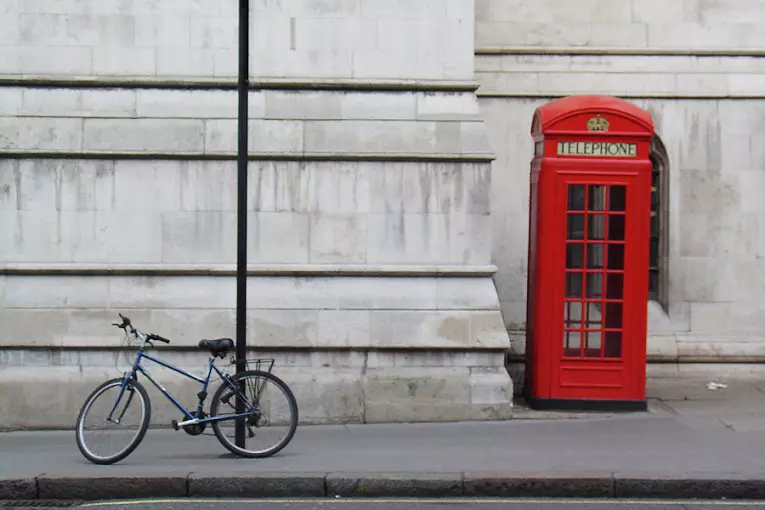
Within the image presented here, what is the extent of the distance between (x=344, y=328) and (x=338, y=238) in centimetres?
85

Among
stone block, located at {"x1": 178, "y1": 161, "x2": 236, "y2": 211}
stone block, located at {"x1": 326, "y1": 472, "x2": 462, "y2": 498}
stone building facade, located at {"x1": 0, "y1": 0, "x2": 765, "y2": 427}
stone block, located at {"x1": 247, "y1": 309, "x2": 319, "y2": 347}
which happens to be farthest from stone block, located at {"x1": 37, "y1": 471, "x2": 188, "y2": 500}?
stone block, located at {"x1": 178, "y1": 161, "x2": 236, "y2": 211}

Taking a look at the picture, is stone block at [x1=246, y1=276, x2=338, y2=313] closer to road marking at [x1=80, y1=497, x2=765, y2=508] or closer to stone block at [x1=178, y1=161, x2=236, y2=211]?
stone block at [x1=178, y1=161, x2=236, y2=211]

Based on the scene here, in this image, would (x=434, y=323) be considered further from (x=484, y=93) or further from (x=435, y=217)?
(x=484, y=93)

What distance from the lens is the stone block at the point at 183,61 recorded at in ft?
32.8

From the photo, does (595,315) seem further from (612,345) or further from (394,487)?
(394,487)

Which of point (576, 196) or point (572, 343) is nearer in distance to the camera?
point (576, 196)

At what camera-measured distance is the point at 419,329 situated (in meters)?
9.95

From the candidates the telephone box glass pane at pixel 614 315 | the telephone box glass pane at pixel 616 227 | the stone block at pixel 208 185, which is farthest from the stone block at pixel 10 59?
the telephone box glass pane at pixel 614 315

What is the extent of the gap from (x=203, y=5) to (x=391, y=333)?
11.6ft

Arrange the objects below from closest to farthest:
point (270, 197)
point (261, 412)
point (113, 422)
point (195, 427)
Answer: point (113, 422)
point (195, 427)
point (261, 412)
point (270, 197)

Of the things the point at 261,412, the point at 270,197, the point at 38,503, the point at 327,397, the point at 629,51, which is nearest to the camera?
the point at 38,503

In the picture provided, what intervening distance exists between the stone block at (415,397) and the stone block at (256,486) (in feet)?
7.45

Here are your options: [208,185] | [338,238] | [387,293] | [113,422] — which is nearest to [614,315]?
[387,293]

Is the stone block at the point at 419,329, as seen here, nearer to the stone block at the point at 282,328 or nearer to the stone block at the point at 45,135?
the stone block at the point at 282,328
